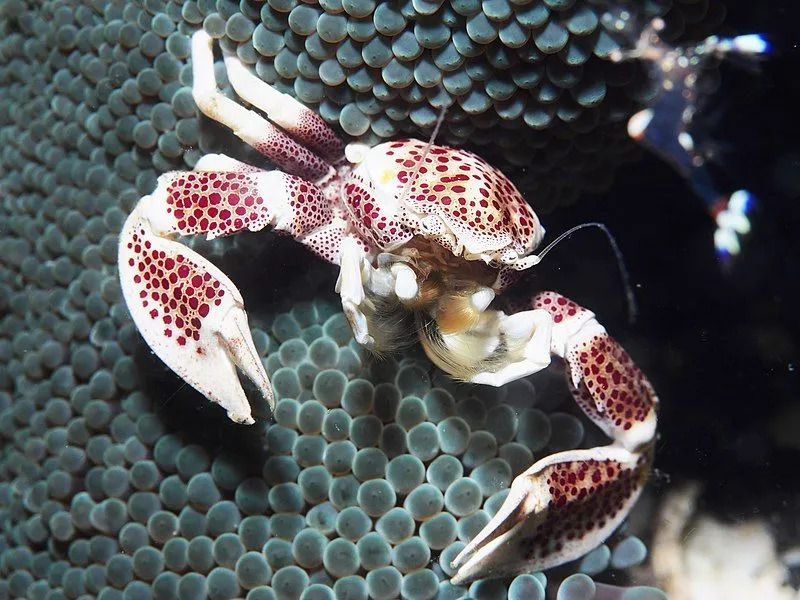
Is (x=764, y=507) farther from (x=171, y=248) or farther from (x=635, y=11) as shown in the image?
(x=171, y=248)

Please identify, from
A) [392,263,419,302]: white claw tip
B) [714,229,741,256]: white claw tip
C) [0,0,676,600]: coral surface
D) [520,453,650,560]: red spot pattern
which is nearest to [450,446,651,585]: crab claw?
[520,453,650,560]: red spot pattern

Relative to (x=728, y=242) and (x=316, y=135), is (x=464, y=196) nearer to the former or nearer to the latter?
(x=316, y=135)

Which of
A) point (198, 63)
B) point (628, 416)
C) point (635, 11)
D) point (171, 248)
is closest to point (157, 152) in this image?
point (198, 63)

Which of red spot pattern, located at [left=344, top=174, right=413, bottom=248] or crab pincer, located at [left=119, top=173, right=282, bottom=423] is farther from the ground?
red spot pattern, located at [left=344, top=174, right=413, bottom=248]

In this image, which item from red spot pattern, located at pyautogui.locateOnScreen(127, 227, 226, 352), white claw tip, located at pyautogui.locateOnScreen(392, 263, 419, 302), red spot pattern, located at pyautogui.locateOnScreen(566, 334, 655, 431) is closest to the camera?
white claw tip, located at pyautogui.locateOnScreen(392, 263, 419, 302)

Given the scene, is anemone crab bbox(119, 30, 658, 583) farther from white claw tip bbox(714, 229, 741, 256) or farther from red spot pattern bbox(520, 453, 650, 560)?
white claw tip bbox(714, 229, 741, 256)

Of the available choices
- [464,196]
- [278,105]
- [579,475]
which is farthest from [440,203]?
[579,475]
